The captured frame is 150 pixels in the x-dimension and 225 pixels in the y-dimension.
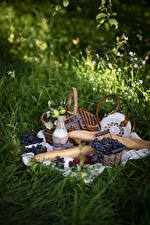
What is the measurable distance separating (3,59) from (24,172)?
205cm

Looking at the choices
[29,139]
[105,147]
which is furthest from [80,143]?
[29,139]

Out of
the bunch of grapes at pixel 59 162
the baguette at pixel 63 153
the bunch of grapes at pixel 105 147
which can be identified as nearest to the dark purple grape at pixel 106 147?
the bunch of grapes at pixel 105 147

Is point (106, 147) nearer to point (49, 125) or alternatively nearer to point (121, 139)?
point (121, 139)

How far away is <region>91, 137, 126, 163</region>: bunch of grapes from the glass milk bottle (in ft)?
1.12

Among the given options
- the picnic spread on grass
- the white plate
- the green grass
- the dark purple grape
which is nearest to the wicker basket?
the picnic spread on grass

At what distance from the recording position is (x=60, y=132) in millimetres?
2498

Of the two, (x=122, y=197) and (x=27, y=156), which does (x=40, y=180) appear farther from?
(x=122, y=197)

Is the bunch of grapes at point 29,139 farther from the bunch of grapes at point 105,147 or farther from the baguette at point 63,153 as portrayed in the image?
the bunch of grapes at point 105,147

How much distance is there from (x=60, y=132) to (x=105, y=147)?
0.50 m

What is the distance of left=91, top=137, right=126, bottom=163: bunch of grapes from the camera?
7.50ft

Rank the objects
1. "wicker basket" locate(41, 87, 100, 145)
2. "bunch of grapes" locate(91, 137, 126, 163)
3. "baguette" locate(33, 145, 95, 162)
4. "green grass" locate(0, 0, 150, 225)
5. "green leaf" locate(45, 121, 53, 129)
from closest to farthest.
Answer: "green grass" locate(0, 0, 150, 225), "bunch of grapes" locate(91, 137, 126, 163), "baguette" locate(33, 145, 95, 162), "green leaf" locate(45, 121, 53, 129), "wicker basket" locate(41, 87, 100, 145)

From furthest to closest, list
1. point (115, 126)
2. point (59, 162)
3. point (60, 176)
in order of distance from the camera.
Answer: point (115, 126)
point (59, 162)
point (60, 176)

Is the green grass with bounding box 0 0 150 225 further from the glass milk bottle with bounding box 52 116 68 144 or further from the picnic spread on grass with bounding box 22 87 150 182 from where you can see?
the glass milk bottle with bounding box 52 116 68 144

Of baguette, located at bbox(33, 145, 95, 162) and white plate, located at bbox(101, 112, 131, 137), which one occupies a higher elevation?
white plate, located at bbox(101, 112, 131, 137)
